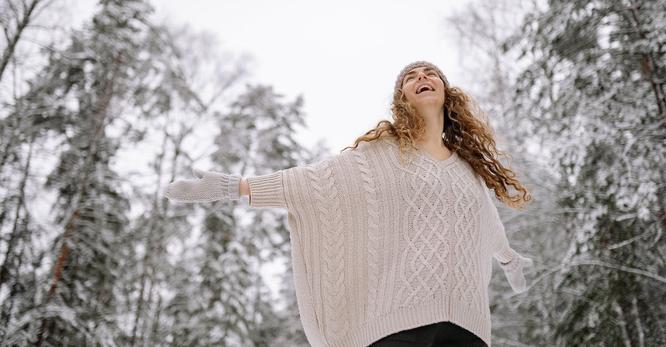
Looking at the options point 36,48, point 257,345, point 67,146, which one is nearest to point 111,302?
point 67,146

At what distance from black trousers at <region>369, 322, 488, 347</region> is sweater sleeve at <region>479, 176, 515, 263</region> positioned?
444 mm

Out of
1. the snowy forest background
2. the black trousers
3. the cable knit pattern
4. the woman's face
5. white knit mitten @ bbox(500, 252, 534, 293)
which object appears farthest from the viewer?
the snowy forest background

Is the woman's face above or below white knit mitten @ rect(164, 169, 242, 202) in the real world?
above

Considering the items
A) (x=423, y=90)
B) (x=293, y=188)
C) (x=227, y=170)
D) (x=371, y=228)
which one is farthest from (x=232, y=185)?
(x=227, y=170)

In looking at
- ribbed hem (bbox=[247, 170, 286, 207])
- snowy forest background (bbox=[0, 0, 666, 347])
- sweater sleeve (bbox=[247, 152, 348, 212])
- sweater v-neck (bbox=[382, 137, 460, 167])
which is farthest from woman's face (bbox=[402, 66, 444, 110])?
snowy forest background (bbox=[0, 0, 666, 347])

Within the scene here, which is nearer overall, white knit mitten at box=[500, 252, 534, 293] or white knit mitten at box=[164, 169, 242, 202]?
white knit mitten at box=[164, 169, 242, 202]

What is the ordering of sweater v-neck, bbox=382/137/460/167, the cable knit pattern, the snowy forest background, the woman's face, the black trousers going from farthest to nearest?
the snowy forest background
the woman's face
sweater v-neck, bbox=382/137/460/167
the cable knit pattern
the black trousers

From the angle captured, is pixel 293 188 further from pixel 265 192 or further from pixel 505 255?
pixel 505 255

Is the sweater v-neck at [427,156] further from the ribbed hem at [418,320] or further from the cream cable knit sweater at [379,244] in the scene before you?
the ribbed hem at [418,320]

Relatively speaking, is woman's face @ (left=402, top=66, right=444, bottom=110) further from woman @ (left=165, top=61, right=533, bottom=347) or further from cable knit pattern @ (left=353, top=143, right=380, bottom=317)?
cable knit pattern @ (left=353, top=143, right=380, bottom=317)

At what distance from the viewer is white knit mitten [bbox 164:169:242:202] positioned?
198 cm

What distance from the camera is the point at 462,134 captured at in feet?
8.24

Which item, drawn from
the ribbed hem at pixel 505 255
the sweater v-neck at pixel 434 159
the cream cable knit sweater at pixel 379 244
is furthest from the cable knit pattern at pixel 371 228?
the ribbed hem at pixel 505 255

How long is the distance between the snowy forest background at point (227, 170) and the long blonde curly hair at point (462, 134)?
130 inches
